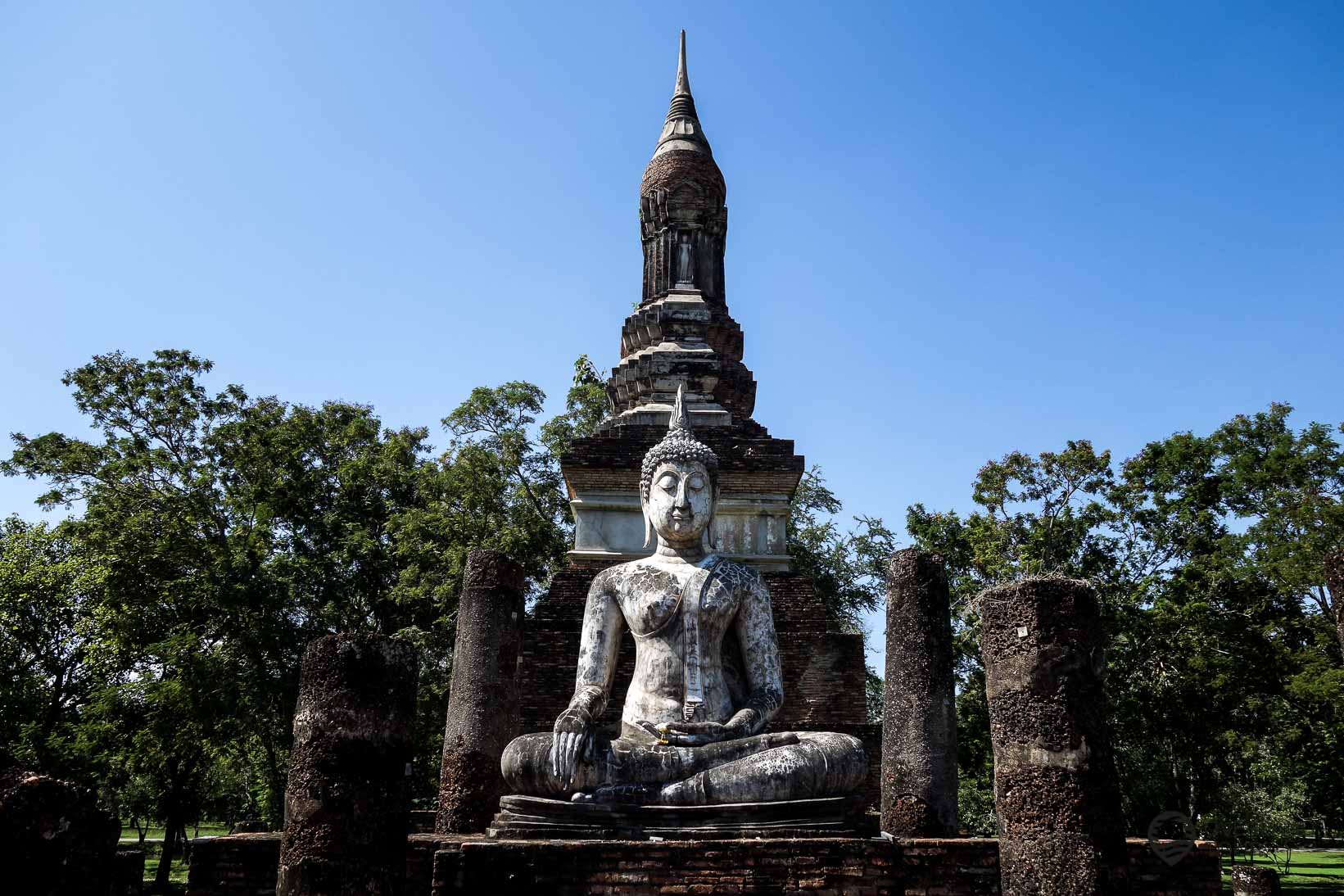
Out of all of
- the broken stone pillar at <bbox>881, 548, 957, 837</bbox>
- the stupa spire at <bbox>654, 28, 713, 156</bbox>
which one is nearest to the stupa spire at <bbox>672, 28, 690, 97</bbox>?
the stupa spire at <bbox>654, 28, 713, 156</bbox>

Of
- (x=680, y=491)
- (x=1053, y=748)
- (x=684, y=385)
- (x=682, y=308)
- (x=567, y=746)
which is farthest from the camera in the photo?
(x=682, y=308)

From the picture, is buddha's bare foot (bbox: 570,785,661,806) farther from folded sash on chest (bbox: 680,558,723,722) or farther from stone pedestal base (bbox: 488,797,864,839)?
folded sash on chest (bbox: 680,558,723,722)

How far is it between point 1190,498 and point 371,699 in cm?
2323

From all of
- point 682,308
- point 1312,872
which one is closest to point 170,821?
point 682,308

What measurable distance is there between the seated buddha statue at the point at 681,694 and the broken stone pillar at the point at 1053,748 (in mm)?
1827

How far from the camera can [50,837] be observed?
19.1 ft

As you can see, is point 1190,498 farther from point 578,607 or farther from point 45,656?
point 45,656

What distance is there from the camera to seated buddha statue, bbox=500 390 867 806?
7547 millimetres

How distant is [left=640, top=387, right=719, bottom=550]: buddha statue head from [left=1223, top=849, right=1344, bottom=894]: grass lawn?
1334 centimetres

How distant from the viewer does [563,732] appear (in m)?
7.80

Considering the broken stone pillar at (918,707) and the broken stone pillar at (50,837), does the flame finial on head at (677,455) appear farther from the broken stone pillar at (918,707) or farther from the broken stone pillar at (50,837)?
the broken stone pillar at (50,837)

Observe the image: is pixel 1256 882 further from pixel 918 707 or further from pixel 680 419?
pixel 680 419

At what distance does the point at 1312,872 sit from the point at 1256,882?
66.9 feet

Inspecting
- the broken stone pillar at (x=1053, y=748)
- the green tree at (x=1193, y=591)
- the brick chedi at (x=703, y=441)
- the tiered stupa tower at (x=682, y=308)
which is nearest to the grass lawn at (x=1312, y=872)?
the green tree at (x=1193, y=591)
